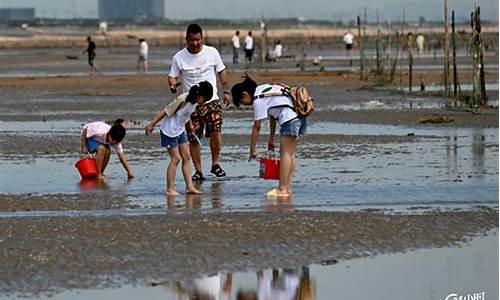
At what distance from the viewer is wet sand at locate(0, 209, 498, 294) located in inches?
417

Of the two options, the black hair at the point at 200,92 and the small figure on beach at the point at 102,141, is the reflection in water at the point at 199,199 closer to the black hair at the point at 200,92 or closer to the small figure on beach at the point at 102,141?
the black hair at the point at 200,92

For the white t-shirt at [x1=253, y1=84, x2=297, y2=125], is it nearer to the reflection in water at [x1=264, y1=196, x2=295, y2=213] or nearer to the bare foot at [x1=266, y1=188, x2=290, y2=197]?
the bare foot at [x1=266, y1=188, x2=290, y2=197]

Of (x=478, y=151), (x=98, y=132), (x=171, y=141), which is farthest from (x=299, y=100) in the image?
(x=478, y=151)

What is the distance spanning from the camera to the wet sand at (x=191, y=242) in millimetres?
10594

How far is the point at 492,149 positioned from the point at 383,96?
13.5 m

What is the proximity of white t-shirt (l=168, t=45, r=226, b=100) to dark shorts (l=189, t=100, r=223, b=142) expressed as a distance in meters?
0.17

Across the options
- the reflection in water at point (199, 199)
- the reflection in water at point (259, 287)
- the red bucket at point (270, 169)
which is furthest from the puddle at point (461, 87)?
the reflection in water at point (259, 287)

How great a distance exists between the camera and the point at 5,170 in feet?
56.9

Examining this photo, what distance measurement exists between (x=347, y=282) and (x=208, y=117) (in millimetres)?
6211

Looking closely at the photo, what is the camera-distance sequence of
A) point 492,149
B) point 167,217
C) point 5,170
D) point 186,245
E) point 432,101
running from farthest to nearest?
point 432,101
point 492,149
point 5,170
point 167,217
point 186,245

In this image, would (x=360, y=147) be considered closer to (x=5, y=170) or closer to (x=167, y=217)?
(x=5, y=170)

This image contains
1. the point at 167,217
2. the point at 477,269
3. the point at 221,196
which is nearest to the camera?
the point at 477,269

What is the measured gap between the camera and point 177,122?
48.6ft

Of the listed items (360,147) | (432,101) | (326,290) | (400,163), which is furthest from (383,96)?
(326,290)
